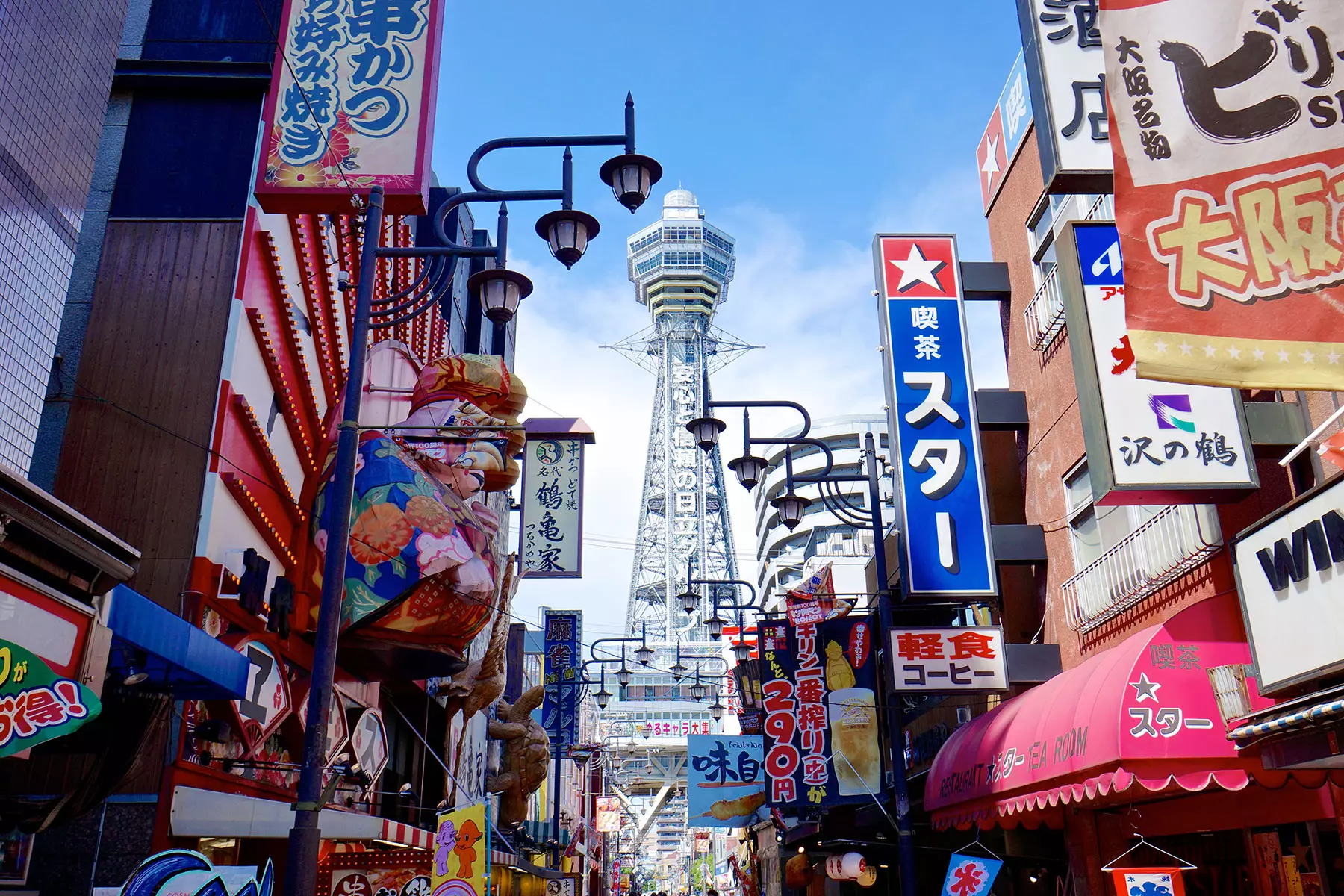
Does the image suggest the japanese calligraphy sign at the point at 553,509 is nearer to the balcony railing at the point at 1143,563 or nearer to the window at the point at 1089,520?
the window at the point at 1089,520

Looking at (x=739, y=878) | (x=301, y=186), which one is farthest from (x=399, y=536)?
(x=739, y=878)

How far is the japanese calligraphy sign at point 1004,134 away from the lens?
17453mm

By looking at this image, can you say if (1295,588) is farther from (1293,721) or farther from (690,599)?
(690,599)

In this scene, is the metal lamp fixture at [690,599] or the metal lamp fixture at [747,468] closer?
the metal lamp fixture at [747,468]

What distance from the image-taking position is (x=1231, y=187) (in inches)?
233

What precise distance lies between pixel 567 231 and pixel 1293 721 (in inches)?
312

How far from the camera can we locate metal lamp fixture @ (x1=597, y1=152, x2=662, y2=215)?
11.1m

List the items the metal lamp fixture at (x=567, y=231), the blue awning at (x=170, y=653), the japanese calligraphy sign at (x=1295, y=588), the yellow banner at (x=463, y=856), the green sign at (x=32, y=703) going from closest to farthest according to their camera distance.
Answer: the green sign at (x=32, y=703) < the japanese calligraphy sign at (x=1295, y=588) < the blue awning at (x=170, y=653) < the metal lamp fixture at (x=567, y=231) < the yellow banner at (x=463, y=856)

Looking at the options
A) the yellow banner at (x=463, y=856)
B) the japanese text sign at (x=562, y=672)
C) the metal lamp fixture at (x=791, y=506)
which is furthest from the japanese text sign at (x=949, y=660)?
the japanese text sign at (x=562, y=672)

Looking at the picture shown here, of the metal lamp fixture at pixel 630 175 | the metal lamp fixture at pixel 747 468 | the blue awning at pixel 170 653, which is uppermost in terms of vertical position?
the metal lamp fixture at pixel 630 175

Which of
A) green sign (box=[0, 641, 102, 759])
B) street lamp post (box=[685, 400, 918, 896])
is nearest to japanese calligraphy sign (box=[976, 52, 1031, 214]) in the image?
street lamp post (box=[685, 400, 918, 896])

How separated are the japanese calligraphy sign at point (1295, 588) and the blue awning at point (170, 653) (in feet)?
29.4

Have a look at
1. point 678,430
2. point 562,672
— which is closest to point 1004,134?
point 562,672

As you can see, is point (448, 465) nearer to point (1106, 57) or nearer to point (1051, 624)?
point (1051, 624)
